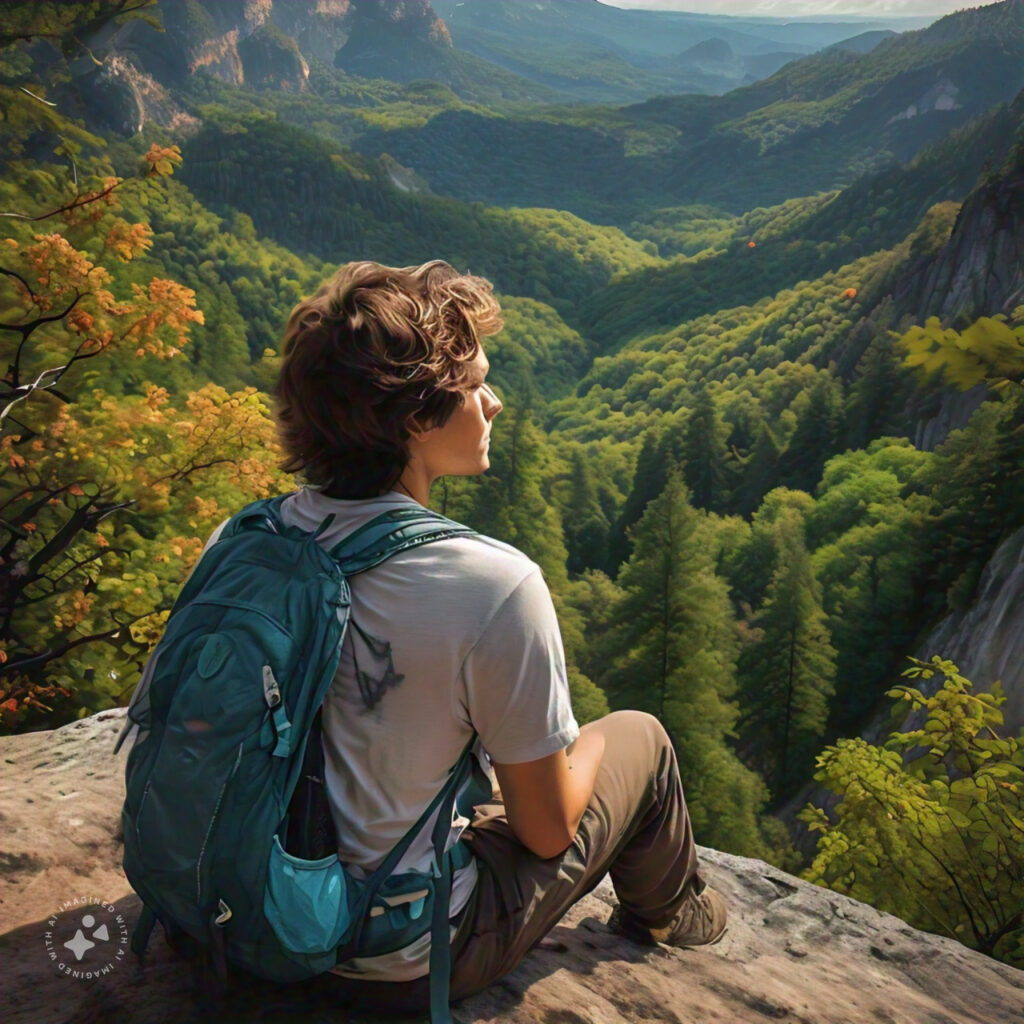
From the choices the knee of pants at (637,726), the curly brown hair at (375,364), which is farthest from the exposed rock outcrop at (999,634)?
the curly brown hair at (375,364)

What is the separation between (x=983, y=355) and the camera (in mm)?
2980

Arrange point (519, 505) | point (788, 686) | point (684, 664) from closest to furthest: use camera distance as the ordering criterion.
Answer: point (684, 664) < point (788, 686) < point (519, 505)

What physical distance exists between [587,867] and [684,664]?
17744mm

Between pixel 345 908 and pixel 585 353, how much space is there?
133176mm

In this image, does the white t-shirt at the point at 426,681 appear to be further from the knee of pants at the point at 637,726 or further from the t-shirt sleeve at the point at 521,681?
the knee of pants at the point at 637,726

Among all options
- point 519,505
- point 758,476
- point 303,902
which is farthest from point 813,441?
point 303,902

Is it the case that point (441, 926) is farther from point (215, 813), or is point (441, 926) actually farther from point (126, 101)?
point (126, 101)

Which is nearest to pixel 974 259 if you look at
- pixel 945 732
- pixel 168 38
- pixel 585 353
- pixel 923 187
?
pixel 945 732

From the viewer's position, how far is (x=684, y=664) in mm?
19609

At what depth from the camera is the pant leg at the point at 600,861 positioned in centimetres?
217

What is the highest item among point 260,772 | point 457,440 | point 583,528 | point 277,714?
point 457,440

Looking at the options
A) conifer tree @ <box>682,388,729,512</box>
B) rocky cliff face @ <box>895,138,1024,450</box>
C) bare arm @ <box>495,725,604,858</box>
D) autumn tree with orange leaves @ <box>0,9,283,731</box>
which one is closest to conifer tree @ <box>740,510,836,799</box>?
rocky cliff face @ <box>895,138,1024,450</box>

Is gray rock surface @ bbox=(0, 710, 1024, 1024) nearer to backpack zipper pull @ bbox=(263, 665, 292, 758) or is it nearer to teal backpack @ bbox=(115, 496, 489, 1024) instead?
teal backpack @ bbox=(115, 496, 489, 1024)

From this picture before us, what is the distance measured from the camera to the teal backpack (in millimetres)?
1682
